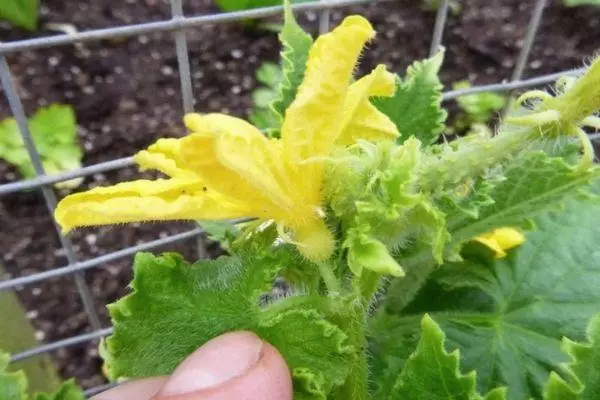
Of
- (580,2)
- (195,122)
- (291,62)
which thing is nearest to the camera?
(195,122)

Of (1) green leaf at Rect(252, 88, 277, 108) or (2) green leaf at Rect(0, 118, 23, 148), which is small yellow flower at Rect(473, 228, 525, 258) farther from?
(2) green leaf at Rect(0, 118, 23, 148)

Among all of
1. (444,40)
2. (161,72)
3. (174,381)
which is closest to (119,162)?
(174,381)

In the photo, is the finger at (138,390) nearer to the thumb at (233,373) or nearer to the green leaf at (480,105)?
the thumb at (233,373)

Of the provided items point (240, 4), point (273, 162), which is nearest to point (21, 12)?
point (240, 4)

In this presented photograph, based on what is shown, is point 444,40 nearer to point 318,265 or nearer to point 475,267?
point 475,267

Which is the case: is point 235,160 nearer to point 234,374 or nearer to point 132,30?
point 234,374

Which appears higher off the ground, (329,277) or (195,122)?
(195,122)

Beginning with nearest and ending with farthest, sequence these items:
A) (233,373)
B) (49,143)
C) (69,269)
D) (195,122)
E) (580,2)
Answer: (195,122) < (233,373) < (69,269) < (49,143) < (580,2)
